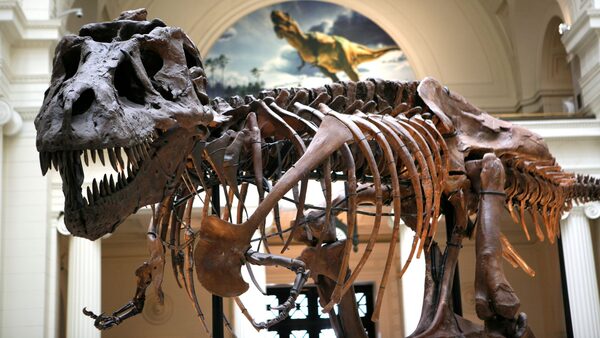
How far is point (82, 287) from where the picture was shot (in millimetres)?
15656

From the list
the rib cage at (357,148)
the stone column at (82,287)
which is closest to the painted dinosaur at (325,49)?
the stone column at (82,287)

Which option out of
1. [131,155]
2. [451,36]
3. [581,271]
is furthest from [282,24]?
[131,155]

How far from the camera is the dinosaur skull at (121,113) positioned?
13.9 feet

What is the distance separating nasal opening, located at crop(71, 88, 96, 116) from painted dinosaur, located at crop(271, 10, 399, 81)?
58.7 ft

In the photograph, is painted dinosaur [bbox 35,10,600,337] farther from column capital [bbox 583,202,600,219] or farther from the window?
the window

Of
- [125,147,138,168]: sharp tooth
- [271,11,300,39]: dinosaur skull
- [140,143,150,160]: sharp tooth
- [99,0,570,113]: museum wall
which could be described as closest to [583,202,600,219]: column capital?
[99,0,570,113]: museum wall

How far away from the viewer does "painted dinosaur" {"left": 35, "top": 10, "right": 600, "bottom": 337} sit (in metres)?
4.46

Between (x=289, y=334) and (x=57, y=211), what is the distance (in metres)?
6.16

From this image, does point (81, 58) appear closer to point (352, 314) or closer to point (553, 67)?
point (352, 314)

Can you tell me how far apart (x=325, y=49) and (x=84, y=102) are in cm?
1806

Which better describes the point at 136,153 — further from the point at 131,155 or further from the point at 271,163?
the point at 271,163

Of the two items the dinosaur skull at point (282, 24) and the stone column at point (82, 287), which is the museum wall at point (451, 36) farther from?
the stone column at point (82, 287)

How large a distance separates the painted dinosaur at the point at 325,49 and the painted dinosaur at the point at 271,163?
14104 mm

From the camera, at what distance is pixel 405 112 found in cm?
673
